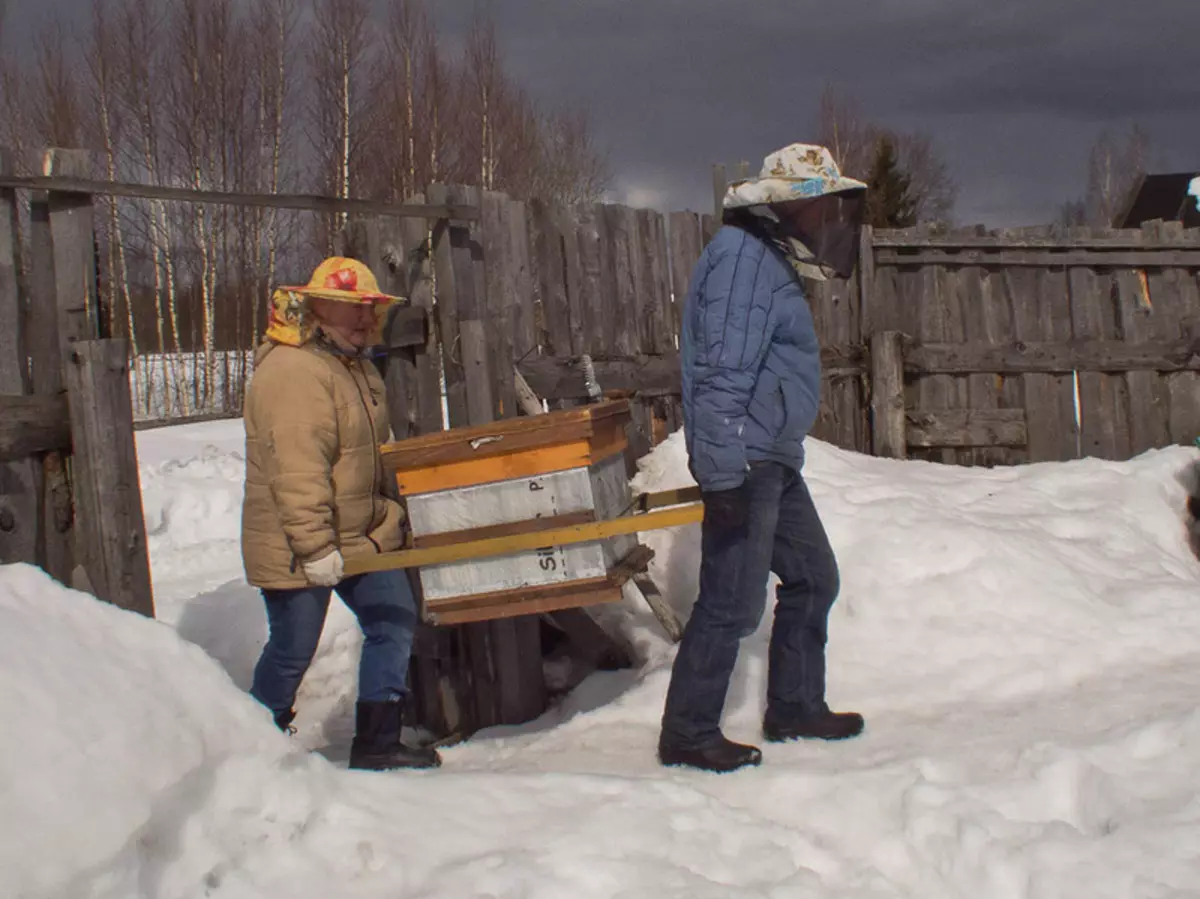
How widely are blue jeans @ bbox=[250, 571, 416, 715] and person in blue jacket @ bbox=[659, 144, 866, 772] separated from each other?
1044 mm

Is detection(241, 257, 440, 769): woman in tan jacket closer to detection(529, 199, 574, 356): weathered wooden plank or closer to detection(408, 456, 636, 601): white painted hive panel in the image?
detection(408, 456, 636, 601): white painted hive panel

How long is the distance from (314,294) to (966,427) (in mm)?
5591

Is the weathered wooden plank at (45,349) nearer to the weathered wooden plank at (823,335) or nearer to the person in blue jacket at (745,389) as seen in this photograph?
the person in blue jacket at (745,389)

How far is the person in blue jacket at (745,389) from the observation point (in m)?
3.99

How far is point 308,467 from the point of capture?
4.07 metres

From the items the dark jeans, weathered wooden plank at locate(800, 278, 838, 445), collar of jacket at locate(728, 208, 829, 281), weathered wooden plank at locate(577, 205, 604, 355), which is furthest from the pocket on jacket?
weathered wooden plank at locate(800, 278, 838, 445)

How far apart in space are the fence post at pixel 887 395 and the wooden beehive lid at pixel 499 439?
14.5 ft

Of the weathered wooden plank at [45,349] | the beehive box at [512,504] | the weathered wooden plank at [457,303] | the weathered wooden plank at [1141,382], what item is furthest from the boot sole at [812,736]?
the weathered wooden plank at [1141,382]

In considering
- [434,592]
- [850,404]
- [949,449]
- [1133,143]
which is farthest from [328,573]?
[1133,143]

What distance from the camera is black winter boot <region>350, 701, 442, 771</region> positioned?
4.33 meters

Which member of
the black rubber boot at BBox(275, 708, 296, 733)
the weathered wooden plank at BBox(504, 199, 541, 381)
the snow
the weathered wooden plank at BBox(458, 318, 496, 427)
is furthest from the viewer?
the weathered wooden plank at BBox(504, 199, 541, 381)

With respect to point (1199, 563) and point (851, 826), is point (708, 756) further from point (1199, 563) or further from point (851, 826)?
point (1199, 563)

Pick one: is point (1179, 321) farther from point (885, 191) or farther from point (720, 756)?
point (885, 191)

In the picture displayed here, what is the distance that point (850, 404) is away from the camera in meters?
8.30
